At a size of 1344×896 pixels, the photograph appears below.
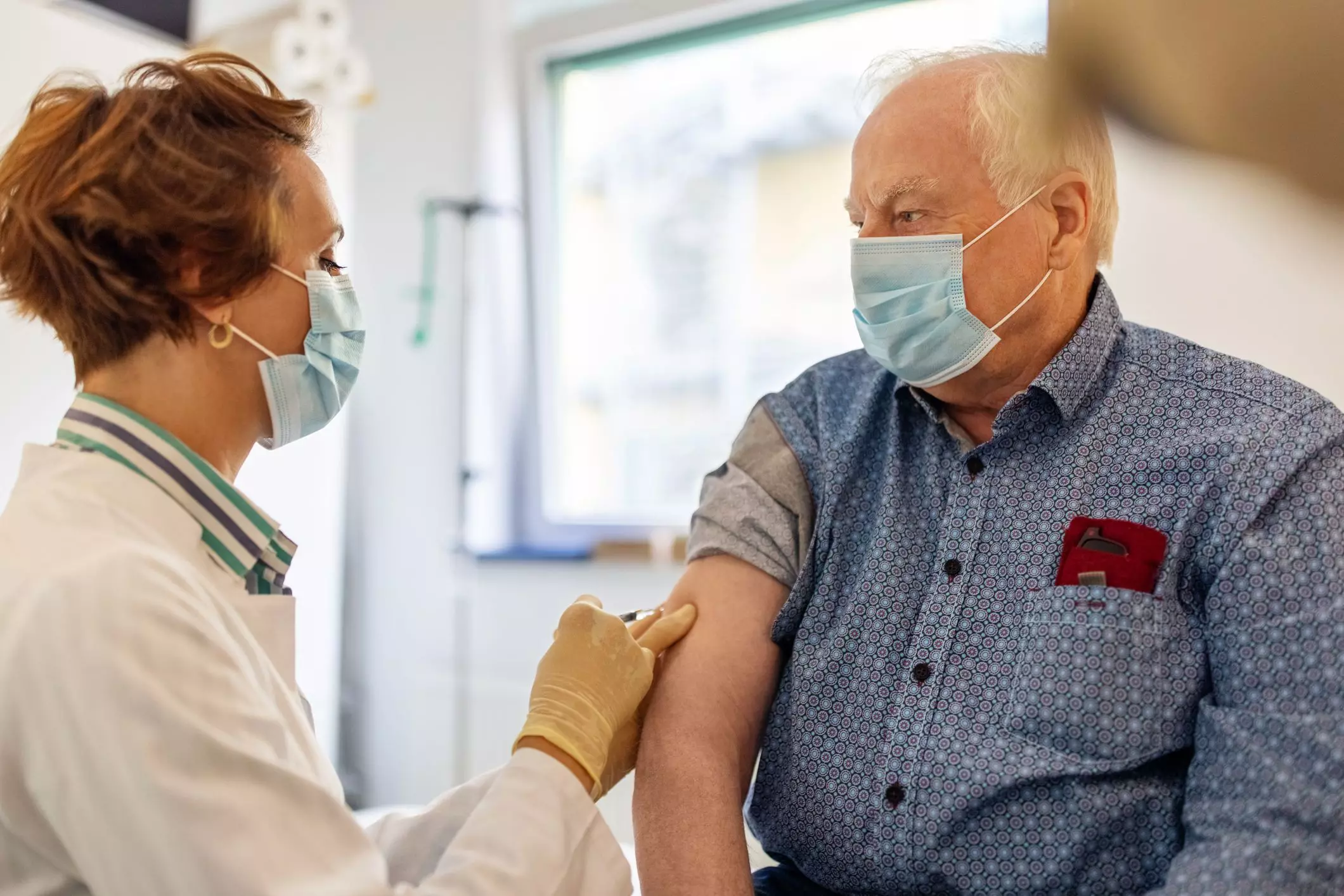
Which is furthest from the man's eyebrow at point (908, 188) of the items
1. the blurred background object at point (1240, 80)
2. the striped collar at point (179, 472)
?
the blurred background object at point (1240, 80)

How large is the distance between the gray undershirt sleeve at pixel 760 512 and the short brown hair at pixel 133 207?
67 centimetres

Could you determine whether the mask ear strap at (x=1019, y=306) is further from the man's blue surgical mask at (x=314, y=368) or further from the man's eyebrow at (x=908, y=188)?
the man's blue surgical mask at (x=314, y=368)

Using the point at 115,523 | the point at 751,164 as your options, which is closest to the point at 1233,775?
the point at 115,523

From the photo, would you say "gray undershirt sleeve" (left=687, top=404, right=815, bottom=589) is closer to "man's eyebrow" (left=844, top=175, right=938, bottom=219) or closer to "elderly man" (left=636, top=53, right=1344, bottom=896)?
"elderly man" (left=636, top=53, right=1344, bottom=896)

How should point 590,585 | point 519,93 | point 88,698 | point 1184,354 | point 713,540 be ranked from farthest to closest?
point 519,93 → point 590,585 → point 713,540 → point 1184,354 → point 88,698

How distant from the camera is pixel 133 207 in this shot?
1103 millimetres

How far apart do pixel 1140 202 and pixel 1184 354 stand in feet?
2.49

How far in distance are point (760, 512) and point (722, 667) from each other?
21 cm

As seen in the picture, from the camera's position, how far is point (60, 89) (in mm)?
1162

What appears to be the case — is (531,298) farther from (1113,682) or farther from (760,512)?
(1113,682)

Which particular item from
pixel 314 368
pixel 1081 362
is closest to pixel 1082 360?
pixel 1081 362

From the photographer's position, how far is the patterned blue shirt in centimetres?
117

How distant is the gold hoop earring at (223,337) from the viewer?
1.18 m

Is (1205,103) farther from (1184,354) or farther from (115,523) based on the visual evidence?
(1184,354)
